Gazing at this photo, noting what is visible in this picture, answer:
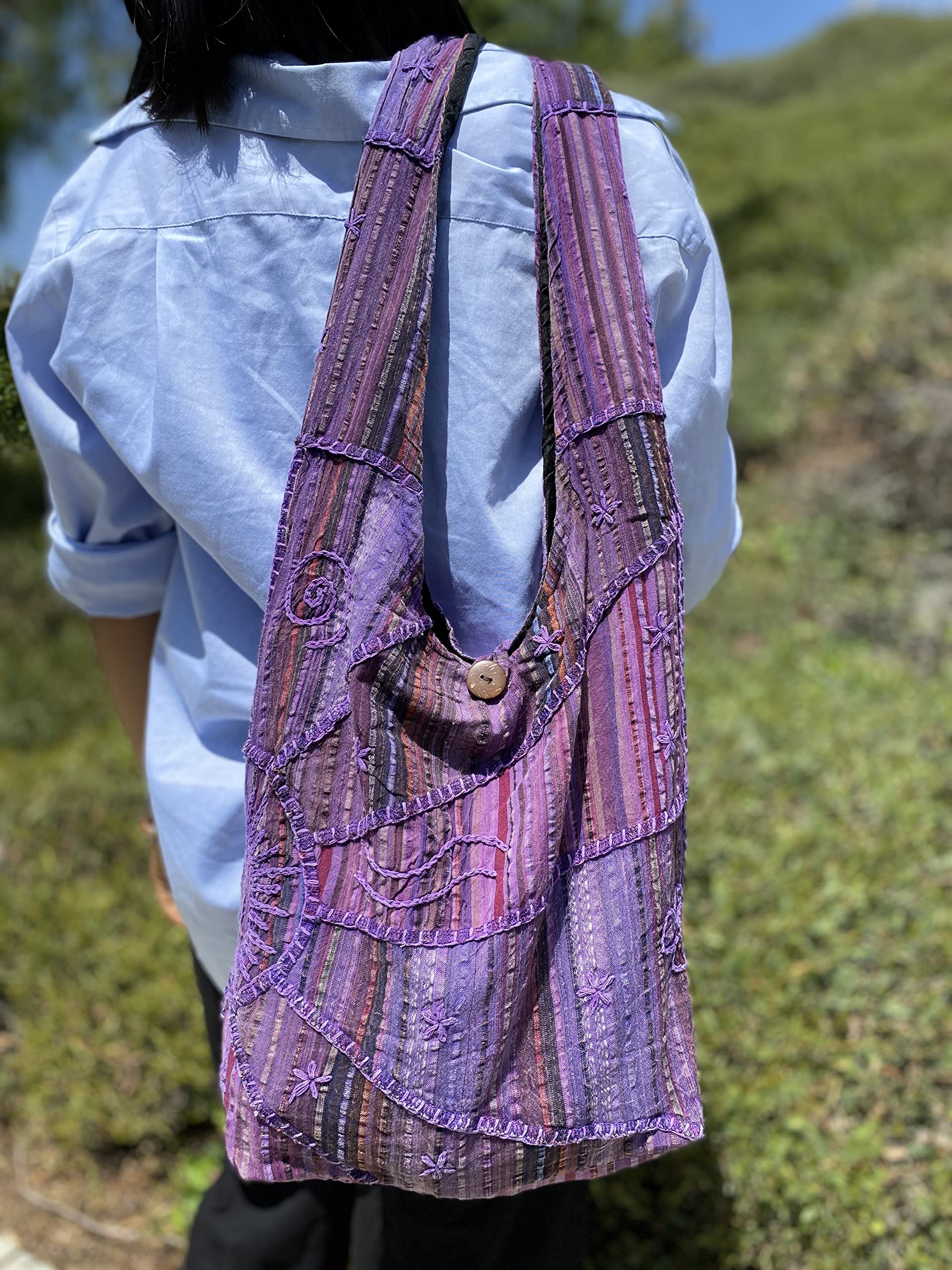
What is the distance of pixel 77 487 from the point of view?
1262 mm

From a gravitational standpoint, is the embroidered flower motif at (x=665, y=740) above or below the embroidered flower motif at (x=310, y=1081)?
above

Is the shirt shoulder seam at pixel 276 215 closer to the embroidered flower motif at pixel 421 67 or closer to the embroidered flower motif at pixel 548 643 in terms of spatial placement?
the embroidered flower motif at pixel 421 67

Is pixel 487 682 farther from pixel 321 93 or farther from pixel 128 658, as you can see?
pixel 128 658

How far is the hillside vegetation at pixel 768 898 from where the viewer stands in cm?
217

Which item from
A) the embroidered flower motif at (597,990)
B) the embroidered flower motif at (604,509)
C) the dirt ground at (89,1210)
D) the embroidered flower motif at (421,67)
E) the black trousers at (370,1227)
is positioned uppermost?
the embroidered flower motif at (421,67)

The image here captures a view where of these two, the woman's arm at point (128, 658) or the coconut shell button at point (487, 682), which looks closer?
the coconut shell button at point (487, 682)

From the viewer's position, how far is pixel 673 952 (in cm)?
103

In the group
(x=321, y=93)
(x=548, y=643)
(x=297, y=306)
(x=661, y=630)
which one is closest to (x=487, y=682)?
(x=548, y=643)

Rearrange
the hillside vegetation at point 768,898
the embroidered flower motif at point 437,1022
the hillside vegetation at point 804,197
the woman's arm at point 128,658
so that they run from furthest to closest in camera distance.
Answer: the hillside vegetation at point 804,197, the hillside vegetation at point 768,898, the woman's arm at point 128,658, the embroidered flower motif at point 437,1022

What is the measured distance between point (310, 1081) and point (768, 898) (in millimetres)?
1871

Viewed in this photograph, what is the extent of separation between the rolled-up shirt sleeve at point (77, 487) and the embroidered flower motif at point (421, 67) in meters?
0.40

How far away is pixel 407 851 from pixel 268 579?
326mm

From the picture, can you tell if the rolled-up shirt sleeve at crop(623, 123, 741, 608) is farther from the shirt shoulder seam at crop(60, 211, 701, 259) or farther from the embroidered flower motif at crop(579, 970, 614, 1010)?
the embroidered flower motif at crop(579, 970, 614, 1010)

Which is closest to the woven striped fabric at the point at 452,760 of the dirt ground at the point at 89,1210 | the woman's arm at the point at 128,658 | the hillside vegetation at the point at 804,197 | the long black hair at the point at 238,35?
the long black hair at the point at 238,35
